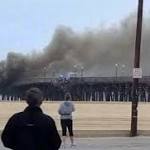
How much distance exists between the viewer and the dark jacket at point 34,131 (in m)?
6.56

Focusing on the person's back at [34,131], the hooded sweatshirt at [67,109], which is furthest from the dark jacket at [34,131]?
the hooded sweatshirt at [67,109]

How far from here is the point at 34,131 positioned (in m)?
6.56

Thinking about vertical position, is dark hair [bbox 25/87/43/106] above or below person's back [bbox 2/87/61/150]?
above

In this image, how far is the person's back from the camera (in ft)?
21.5

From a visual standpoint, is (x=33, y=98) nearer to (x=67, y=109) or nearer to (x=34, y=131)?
(x=34, y=131)

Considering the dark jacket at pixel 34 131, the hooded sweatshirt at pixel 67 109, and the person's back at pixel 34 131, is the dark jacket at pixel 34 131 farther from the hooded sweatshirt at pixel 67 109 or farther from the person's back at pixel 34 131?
the hooded sweatshirt at pixel 67 109

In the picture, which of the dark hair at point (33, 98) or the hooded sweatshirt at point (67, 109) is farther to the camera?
the hooded sweatshirt at point (67, 109)

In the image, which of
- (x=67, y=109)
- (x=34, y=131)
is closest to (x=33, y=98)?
(x=34, y=131)

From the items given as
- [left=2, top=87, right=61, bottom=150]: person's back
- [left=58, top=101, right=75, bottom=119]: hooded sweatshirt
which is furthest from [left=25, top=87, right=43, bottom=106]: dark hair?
[left=58, top=101, right=75, bottom=119]: hooded sweatshirt

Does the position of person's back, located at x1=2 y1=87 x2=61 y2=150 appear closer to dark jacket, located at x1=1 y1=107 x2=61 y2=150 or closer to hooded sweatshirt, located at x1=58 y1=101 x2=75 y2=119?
dark jacket, located at x1=1 y1=107 x2=61 y2=150

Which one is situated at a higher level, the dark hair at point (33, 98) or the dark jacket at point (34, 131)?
the dark hair at point (33, 98)

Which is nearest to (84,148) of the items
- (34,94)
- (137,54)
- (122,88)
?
(137,54)

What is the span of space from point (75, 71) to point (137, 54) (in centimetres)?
11804

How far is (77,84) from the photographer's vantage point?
5650 inches
